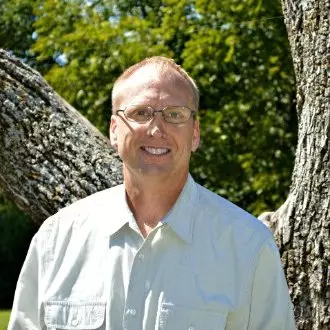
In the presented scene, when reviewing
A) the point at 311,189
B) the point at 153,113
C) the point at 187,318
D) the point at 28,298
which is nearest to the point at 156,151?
the point at 153,113

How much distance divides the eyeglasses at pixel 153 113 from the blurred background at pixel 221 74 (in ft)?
34.0

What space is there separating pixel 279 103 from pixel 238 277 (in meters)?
11.5

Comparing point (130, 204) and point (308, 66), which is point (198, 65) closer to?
point (308, 66)

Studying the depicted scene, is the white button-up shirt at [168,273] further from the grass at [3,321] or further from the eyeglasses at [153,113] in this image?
the grass at [3,321]

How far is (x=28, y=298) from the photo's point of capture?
2.83 m

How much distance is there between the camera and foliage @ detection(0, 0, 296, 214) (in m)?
13.5

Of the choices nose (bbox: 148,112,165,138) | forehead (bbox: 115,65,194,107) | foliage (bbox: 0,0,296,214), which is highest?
foliage (bbox: 0,0,296,214)

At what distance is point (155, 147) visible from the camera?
2.68 m

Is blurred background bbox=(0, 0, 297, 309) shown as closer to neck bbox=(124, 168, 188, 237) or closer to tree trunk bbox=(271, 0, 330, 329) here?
tree trunk bbox=(271, 0, 330, 329)

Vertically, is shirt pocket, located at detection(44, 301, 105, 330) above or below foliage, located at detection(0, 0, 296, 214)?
below

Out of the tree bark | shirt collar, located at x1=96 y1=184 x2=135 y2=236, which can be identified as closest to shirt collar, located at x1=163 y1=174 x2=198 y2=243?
shirt collar, located at x1=96 y1=184 x2=135 y2=236

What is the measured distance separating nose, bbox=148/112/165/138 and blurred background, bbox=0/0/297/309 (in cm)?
1040

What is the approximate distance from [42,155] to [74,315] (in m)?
1.70

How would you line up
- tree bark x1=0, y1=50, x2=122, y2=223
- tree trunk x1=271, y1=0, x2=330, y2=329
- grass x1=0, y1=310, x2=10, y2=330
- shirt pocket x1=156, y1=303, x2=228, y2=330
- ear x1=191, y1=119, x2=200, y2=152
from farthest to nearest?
grass x1=0, y1=310, x2=10, y2=330, tree bark x1=0, y1=50, x2=122, y2=223, tree trunk x1=271, y1=0, x2=330, y2=329, ear x1=191, y1=119, x2=200, y2=152, shirt pocket x1=156, y1=303, x2=228, y2=330
